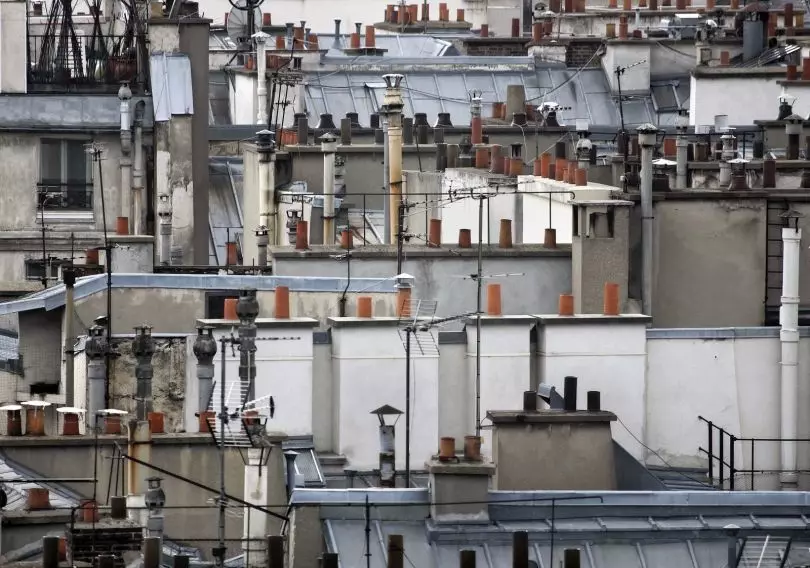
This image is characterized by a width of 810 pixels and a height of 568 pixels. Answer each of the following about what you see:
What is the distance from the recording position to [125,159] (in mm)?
71062

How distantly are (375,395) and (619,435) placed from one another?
155 inches

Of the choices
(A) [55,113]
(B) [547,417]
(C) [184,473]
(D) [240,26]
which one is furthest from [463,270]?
(D) [240,26]

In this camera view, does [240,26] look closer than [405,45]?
Yes

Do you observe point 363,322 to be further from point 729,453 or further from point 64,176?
point 64,176

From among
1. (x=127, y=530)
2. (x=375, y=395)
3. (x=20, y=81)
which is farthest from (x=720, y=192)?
(x=20, y=81)

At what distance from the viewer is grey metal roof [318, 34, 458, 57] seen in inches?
4134

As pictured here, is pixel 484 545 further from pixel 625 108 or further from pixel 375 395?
pixel 625 108

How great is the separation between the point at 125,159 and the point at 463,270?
17374mm

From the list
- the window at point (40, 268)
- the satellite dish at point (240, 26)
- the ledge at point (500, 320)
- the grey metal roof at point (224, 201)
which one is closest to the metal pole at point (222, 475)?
the ledge at point (500, 320)

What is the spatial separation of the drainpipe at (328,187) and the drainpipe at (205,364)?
16570 millimetres

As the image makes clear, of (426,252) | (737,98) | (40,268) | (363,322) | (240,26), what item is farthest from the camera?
(240,26)

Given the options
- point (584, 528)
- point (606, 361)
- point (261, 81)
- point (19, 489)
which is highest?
point (261, 81)

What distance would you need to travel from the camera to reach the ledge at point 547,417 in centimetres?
4466

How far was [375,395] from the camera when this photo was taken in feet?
160
